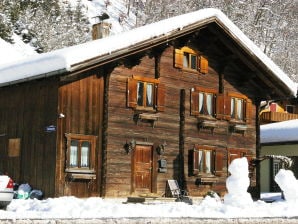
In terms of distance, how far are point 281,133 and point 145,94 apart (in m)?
12.4

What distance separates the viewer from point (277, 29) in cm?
6762

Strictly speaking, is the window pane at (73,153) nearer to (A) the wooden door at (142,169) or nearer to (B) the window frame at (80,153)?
(B) the window frame at (80,153)

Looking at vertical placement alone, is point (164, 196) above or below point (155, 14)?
below

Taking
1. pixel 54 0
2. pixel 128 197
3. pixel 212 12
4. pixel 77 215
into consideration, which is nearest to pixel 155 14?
pixel 54 0

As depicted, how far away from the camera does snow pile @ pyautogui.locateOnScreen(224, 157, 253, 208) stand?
16972mm

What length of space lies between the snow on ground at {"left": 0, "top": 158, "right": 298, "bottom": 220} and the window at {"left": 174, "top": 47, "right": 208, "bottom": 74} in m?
6.50

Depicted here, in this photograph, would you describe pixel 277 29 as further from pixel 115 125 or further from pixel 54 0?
pixel 115 125

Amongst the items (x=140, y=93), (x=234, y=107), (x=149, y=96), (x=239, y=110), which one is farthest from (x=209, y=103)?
(x=140, y=93)

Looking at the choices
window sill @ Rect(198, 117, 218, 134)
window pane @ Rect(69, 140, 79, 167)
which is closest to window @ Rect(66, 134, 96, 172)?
window pane @ Rect(69, 140, 79, 167)

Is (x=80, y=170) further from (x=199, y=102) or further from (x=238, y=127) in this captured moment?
(x=238, y=127)

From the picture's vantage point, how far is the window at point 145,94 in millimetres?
21509

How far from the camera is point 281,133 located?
32000 millimetres

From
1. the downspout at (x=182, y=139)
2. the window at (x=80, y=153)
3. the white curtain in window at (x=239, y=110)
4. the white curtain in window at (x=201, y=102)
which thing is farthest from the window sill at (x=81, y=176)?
the white curtain in window at (x=239, y=110)

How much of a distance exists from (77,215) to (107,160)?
332 inches
